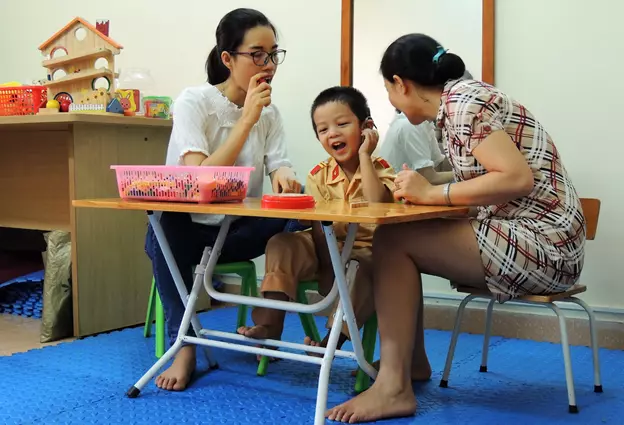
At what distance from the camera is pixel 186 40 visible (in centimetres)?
364

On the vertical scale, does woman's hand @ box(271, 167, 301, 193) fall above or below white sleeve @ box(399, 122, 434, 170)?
below

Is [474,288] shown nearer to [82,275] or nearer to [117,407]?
[117,407]

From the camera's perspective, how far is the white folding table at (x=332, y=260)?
157 cm

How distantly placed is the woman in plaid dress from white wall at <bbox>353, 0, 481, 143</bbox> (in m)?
0.99

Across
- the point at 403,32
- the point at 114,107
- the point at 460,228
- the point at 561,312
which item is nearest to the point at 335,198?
the point at 460,228

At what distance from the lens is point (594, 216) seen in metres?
2.17

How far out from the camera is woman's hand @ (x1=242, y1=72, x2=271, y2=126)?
2.21 meters

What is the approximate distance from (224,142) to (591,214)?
117 cm

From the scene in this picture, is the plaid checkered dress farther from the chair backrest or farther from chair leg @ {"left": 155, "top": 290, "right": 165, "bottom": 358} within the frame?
chair leg @ {"left": 155, "top": 290, "right": 165, "bottom": 358}

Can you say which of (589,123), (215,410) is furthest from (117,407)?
(589,123)

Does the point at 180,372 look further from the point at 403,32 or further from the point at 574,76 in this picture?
the point at 574,76

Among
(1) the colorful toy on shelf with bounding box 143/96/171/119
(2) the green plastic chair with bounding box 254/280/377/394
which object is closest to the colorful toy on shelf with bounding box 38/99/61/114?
(1) the colorful toy on shelf with bounding box 143/96/171/119

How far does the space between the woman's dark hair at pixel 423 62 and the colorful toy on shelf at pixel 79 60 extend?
4.78 ft

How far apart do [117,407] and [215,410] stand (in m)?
0.27
